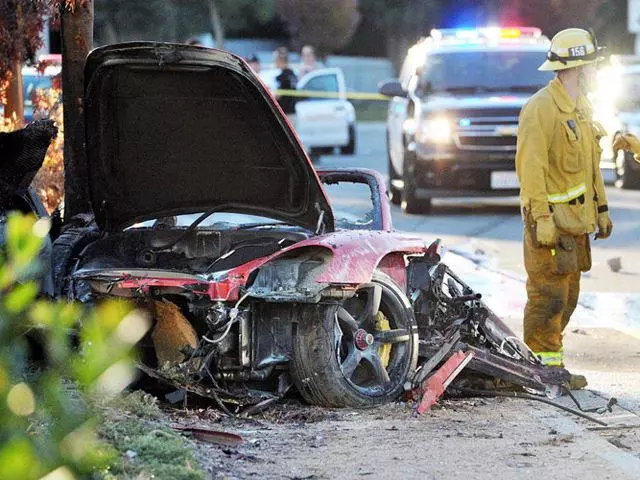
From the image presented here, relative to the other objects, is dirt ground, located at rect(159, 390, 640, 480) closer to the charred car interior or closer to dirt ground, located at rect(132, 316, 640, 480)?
dirt ground, located at rect(132, 316, 640, 480)

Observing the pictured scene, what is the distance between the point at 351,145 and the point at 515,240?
586 inches

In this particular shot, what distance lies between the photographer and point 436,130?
55.2 ft

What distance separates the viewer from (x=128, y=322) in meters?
1.23

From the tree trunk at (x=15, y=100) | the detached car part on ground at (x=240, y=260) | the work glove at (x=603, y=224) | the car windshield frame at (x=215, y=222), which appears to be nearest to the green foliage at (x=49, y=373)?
the detached car part on ground at (x=240, y=260)

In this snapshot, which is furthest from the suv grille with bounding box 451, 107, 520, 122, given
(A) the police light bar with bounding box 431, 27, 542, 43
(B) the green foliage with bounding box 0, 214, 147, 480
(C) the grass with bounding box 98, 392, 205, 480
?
(B) the green foliage with bounding box 0, 214, 147, 480

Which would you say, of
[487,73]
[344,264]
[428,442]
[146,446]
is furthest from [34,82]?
[146,446]

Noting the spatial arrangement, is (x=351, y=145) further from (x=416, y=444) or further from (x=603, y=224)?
(x=416, y=444)

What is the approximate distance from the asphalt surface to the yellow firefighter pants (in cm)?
105

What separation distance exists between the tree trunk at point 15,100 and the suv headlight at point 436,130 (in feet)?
23.9

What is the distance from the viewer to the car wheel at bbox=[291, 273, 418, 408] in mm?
5707

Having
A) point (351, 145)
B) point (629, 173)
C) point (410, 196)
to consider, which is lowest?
point (351, 145)

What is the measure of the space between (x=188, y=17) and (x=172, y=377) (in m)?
42.9

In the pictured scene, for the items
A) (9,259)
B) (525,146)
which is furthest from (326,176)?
(9,259)

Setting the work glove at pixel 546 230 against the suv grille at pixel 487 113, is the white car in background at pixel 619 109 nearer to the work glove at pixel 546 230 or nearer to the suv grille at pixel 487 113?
the suv grille at pixel 487 113
